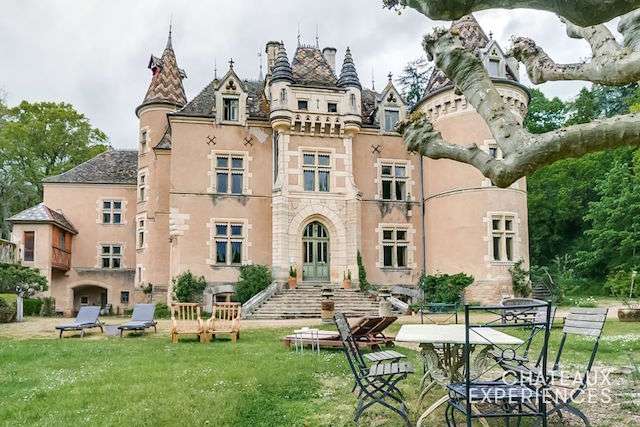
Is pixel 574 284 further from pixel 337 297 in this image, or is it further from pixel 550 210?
pixel 337 297

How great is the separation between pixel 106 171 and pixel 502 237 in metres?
20.8

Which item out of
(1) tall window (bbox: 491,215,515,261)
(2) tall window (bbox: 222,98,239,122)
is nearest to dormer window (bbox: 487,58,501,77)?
(1) tall window (bbox: 491,215,515,261)

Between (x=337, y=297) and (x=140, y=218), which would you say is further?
(x=140, y=218)

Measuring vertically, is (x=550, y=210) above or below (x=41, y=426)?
above

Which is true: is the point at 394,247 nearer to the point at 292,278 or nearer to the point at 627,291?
the point at 292,278

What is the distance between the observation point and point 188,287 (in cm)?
2100

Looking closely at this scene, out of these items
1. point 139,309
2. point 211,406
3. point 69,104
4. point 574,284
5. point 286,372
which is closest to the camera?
point 211,406

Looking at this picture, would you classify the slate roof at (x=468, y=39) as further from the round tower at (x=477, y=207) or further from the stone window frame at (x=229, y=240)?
the stone window frame at (x=229, y=240)

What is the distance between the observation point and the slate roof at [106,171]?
2894 centimetres

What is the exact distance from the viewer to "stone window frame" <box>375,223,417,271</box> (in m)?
23.4

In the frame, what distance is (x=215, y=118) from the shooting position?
883 inches

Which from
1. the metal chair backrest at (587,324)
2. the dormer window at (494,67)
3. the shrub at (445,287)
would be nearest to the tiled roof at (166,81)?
the dormer window at (494,67)

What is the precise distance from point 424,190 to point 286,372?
17.4 meters

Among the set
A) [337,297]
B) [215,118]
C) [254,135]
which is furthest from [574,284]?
[215,118]
